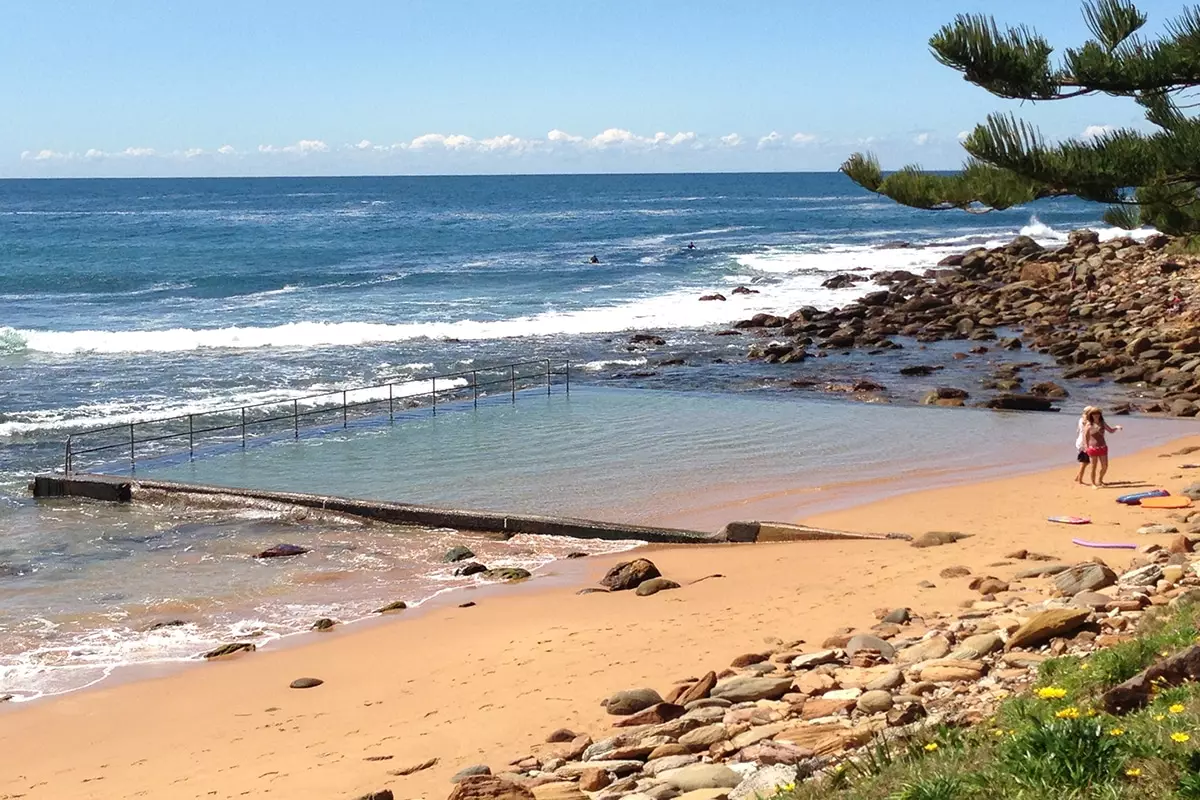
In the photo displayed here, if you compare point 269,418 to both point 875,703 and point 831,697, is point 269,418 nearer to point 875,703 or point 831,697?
point 831,697

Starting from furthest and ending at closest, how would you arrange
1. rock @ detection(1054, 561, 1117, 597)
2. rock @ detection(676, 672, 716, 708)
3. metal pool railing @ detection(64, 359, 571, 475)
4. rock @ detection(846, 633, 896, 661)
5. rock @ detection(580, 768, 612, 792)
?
metal pool railing @ detection(64, 359, 571, 475), rock @ detection(1054, 561, 1117, 597), rock @ detection(846, 633, 896, 661), rock @ detection(676, 672, 716, 708), rock @ detection(580, 768, 612, 792)

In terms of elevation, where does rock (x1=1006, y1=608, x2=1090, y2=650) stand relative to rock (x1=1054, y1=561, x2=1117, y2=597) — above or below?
above

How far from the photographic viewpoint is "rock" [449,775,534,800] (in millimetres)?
7336

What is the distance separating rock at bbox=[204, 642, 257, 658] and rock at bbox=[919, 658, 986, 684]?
636 centimetres

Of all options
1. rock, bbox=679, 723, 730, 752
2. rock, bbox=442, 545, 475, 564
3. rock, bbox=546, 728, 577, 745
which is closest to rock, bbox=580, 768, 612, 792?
rock, bbox=679, 723, 730, 752

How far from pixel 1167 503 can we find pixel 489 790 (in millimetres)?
10644

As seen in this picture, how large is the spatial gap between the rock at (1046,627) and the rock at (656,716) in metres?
2.41

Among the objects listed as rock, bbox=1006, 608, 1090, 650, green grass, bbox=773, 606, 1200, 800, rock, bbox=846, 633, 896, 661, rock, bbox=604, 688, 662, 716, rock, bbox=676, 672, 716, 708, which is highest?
green grass, bbox=773, 606, 1200, 800

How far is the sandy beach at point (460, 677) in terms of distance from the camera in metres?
9.05

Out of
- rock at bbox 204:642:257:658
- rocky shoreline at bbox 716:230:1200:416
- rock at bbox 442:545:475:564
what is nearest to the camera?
rock at bbox 204:642:257:658

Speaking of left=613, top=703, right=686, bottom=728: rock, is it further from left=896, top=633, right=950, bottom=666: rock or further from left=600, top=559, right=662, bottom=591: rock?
left=600, top=559, right=662, bottom=591: rock

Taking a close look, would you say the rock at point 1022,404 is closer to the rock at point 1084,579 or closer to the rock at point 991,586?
the rock at point 991,586

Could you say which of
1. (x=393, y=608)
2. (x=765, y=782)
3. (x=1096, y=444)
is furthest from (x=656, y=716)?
(x=1096, y=444)

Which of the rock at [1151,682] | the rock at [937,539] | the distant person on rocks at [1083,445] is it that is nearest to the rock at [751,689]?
the rock at [1151,682]
